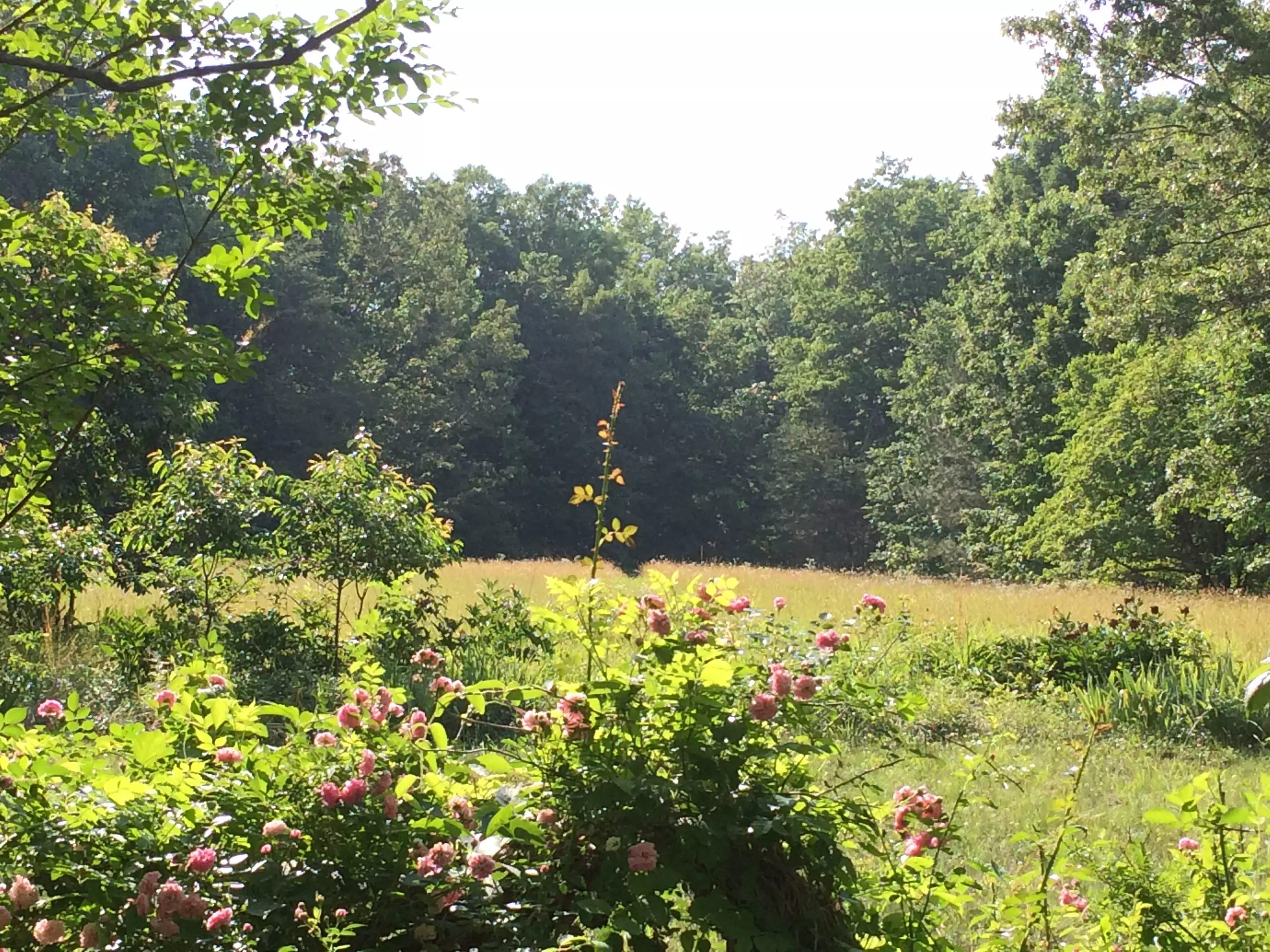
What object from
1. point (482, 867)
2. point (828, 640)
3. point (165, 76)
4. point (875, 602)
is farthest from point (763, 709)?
point (165, 76)

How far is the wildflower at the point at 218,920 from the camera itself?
5.17 ft

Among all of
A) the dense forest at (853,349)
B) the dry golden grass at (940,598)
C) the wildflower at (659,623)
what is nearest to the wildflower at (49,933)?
the wildflower at (659,623)

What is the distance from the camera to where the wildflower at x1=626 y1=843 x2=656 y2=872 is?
1.72 m

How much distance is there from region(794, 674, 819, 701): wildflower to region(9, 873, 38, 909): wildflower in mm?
1252

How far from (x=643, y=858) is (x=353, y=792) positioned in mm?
488

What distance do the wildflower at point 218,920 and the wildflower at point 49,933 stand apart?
0.20 metres

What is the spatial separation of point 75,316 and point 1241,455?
58.5ft

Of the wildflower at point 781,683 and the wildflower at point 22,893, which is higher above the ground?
the wildflower at point 781,683

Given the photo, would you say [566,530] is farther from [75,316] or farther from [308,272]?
[75,316]

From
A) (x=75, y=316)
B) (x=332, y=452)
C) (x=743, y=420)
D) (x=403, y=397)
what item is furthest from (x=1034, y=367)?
(x=75, y=316)

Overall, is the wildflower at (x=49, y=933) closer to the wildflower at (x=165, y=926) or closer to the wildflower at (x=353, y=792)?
the wildflower at (x=165, y=926)

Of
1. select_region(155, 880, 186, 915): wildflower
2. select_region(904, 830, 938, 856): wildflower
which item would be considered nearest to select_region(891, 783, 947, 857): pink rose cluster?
select_region(904, 830, 938, 856): wildflower

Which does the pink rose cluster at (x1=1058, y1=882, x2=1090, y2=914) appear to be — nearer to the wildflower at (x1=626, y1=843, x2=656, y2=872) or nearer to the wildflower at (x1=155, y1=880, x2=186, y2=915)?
the wildflower at (x1=626, y1=843, x2=656, y2=872)

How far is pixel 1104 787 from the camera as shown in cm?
538
